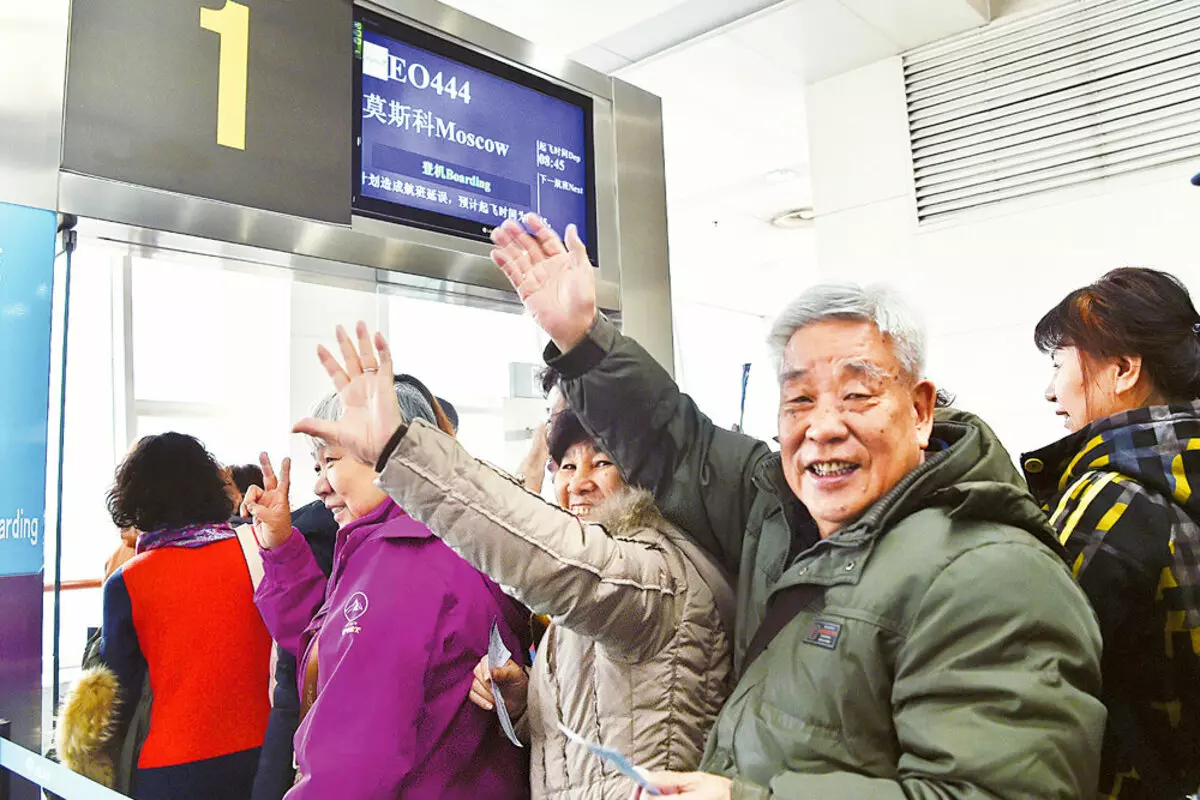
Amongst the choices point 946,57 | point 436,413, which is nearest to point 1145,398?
point 436,413

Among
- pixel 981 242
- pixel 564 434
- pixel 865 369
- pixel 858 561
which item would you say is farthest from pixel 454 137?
pixel 981 242

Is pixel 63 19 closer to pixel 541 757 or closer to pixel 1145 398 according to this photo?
pixel 541 757

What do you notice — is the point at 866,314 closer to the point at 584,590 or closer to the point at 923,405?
the point at 923,405

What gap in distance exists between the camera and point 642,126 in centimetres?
234

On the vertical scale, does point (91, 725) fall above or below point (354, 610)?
below

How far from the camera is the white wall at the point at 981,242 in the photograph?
11.6 ft

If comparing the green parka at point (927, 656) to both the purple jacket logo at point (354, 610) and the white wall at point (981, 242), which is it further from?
the white wall at point (981, 242)

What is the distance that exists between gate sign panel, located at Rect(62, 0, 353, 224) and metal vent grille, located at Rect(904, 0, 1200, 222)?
3.02 meters

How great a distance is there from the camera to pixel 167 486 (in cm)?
159

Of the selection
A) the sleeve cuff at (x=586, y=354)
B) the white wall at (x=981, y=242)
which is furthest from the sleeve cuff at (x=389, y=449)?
the white wall at (x=981, y=242)

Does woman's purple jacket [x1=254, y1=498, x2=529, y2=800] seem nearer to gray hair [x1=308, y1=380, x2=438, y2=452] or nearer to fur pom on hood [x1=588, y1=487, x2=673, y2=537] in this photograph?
gray hair [x1=308, y1=380, x2=438, y2=452]

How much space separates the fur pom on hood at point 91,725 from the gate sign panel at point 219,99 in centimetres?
78

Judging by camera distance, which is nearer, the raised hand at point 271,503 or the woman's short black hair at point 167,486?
the woman's short black hair at point 167,486

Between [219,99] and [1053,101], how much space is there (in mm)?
3369
